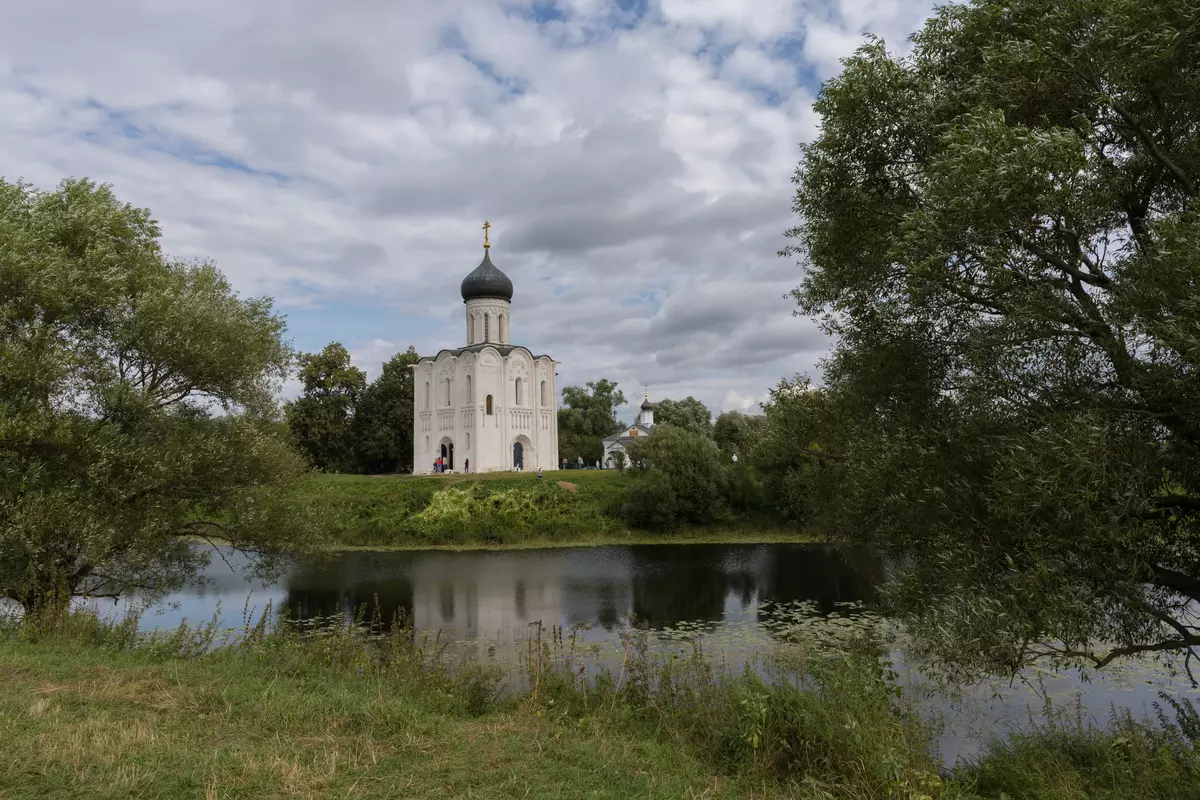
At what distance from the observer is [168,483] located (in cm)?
1114

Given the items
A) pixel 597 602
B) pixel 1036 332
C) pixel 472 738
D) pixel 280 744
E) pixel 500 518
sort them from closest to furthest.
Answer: pixel 280 744 → pixel 472 738 → pixel 1036 332 → pixel 597 602 → pixel 500 518

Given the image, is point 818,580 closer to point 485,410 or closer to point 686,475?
point 686,475

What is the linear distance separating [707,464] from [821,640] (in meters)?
20.9

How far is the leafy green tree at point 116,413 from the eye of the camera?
10055 millimetres

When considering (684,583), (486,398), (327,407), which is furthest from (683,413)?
(684,583)

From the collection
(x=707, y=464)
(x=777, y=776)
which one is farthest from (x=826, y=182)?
(x=707, y=464)

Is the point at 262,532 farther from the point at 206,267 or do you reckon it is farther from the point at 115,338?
the point at 206,267

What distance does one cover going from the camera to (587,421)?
6738 centimetres

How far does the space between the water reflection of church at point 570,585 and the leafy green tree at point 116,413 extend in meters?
3.17

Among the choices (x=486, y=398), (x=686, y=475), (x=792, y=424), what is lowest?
(x=792, y=424)

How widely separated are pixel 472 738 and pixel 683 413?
191ft

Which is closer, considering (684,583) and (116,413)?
(116,413)

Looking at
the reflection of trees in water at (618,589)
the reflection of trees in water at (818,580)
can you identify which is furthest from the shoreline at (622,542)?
the reflection of trees in water at (818,580)

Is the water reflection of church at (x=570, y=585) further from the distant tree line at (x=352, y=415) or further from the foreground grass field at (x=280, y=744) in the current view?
the distant tree line at (x=352, y=415)
